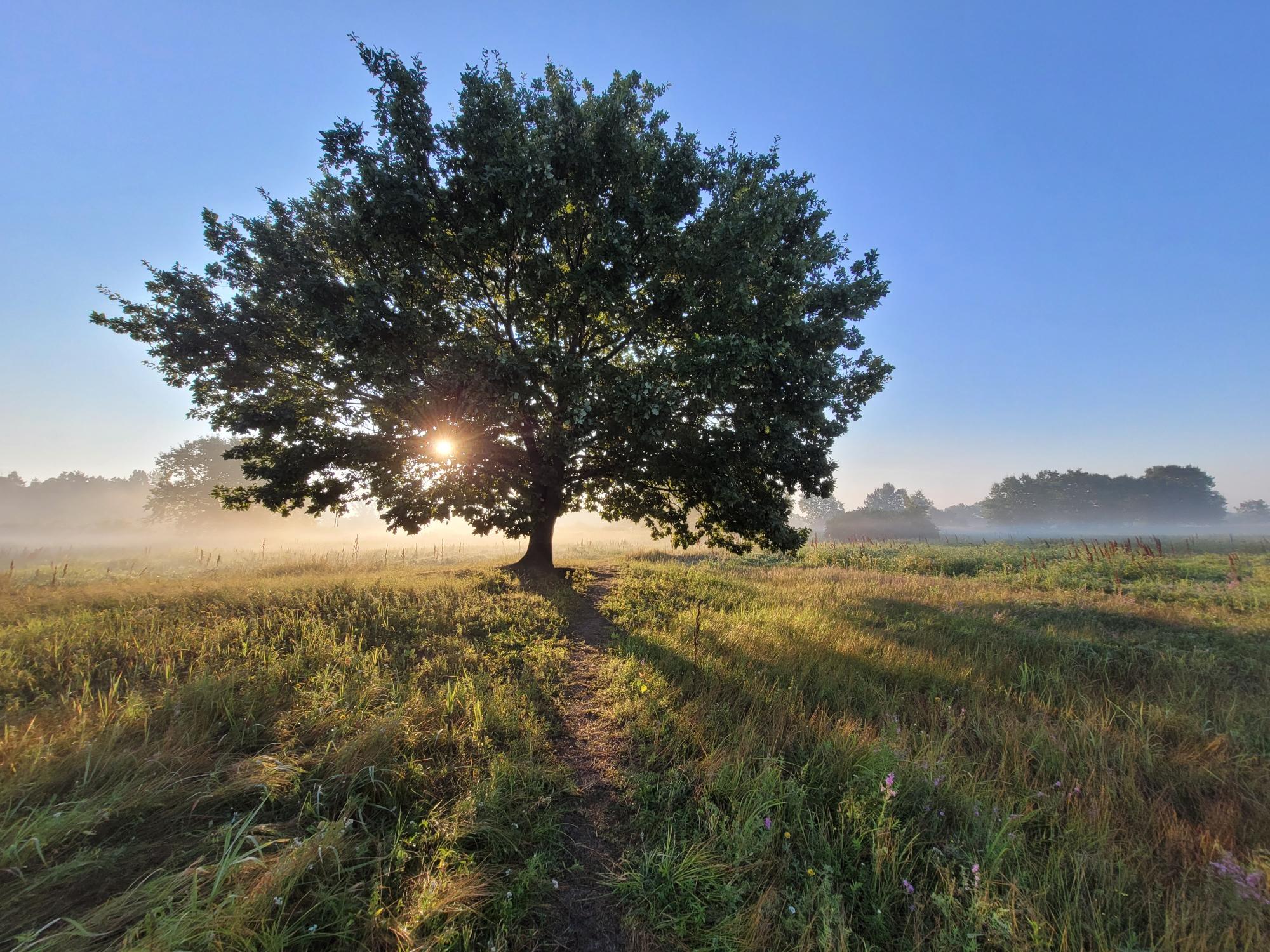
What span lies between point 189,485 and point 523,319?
67.7 meters

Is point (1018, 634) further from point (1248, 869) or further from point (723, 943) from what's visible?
point (723, 943)

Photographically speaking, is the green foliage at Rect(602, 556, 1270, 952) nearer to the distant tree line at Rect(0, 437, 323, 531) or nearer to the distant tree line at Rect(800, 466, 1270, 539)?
the distant tree line at Rect(0, 437, 323, 531)

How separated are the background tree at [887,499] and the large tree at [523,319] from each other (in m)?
110

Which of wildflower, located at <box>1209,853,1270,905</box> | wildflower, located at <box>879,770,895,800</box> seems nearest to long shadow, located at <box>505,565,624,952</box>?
wildflower, located at <box>879,770,895,800</box>

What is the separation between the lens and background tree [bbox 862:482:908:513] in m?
108

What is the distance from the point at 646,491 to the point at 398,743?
1075 centimetres

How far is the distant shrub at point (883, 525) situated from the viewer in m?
78.6

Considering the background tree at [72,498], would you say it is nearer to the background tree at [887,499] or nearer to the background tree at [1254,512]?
the background tree at [887,499]

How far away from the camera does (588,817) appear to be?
313cm

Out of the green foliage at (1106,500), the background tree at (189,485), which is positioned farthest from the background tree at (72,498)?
the green foliage at (1106,500)

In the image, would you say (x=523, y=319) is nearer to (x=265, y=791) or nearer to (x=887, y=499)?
(x=265, y=791)

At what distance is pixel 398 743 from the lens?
351 centimetres

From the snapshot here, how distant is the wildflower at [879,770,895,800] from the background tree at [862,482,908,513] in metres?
117

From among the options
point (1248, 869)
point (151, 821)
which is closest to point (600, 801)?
point (151, 821)
